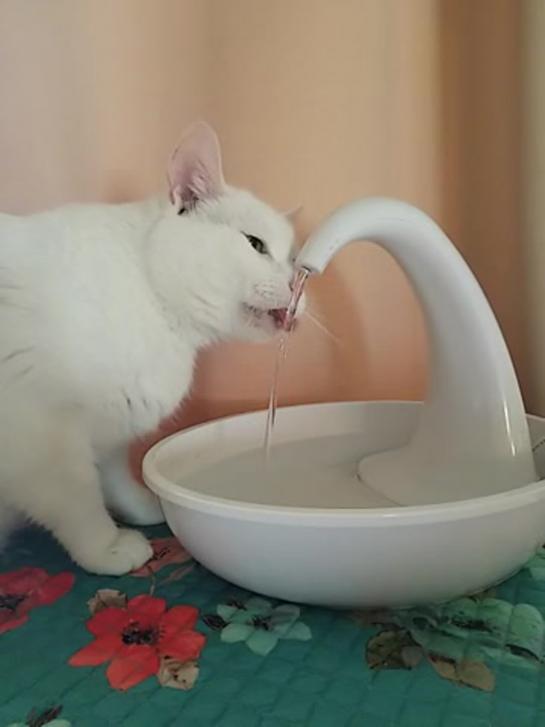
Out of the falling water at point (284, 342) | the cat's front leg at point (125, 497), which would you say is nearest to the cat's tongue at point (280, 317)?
the falling water at point (284, 342)

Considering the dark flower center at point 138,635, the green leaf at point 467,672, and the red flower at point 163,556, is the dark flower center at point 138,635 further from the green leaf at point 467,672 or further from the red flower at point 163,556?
the green leaf at point 467,672

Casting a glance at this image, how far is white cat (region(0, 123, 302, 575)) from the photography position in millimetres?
837

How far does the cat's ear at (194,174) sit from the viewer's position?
36.3 inches

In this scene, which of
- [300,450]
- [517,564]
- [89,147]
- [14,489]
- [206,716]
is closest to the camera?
[206,716]

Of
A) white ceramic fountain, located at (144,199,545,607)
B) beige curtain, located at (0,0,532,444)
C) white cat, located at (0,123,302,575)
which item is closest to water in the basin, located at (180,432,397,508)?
white ceramic fountain, located at (144,199,545,607)

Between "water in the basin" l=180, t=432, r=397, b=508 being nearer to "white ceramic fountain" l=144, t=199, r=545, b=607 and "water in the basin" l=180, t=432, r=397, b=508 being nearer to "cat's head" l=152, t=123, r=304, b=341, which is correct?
"white ceramic fountain" l=144, t=199, r=545, b=607

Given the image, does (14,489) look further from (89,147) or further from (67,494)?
(89,147)

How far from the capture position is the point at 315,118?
1140 millimetres

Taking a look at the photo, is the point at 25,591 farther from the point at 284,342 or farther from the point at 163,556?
the point at 284,342

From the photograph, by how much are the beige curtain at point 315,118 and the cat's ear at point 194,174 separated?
0.22 metres

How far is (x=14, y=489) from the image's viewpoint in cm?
84

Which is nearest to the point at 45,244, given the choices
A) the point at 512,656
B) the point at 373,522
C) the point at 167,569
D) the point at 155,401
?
the point at 155,401

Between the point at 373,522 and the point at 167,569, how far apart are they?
0.30 m

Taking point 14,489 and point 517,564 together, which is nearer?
point 517,564
